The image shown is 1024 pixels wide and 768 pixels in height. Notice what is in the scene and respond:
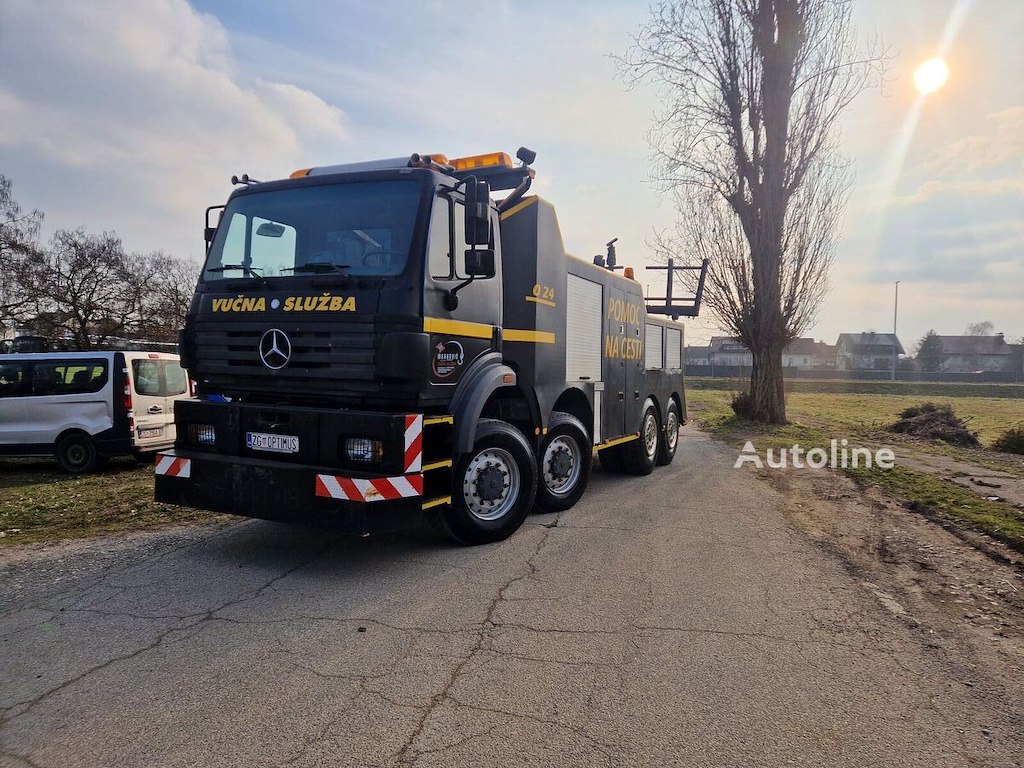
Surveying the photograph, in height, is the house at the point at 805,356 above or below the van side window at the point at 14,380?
above

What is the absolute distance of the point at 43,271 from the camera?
79.6ft

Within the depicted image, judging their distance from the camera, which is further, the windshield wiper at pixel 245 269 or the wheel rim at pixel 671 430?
the wheel rim at pixel 671 430

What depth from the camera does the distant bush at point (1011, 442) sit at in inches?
550

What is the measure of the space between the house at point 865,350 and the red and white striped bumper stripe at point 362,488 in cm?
9054

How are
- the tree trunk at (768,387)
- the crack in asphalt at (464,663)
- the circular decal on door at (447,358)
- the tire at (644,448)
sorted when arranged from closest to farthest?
the crack in asphalt at (464,663) < the circular decal on door at (447,358) < the tire at (644,448) < the tree trunk at (768,387)

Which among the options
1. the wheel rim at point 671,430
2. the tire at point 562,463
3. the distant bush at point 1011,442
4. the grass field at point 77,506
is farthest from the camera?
the distant bush at point 1011,442

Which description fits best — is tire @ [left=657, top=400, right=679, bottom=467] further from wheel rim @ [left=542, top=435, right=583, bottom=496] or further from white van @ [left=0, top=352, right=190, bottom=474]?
white van @ [left=0, top=352, right=190, bottom=474]

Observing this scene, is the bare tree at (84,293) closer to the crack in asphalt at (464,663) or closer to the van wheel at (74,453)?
the van wheel at (74,453)

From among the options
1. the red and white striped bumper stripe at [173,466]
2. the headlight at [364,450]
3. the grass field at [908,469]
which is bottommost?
the grass field at [908,469]

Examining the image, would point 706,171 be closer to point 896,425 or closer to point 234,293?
point 896,425

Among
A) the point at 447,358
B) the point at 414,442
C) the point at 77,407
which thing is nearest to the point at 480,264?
the point at 447,358

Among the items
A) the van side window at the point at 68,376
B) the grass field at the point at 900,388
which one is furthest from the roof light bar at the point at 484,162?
the grass field at the point at 900,388

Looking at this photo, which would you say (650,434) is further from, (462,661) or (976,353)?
(976,353)

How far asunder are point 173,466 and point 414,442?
2.11m
